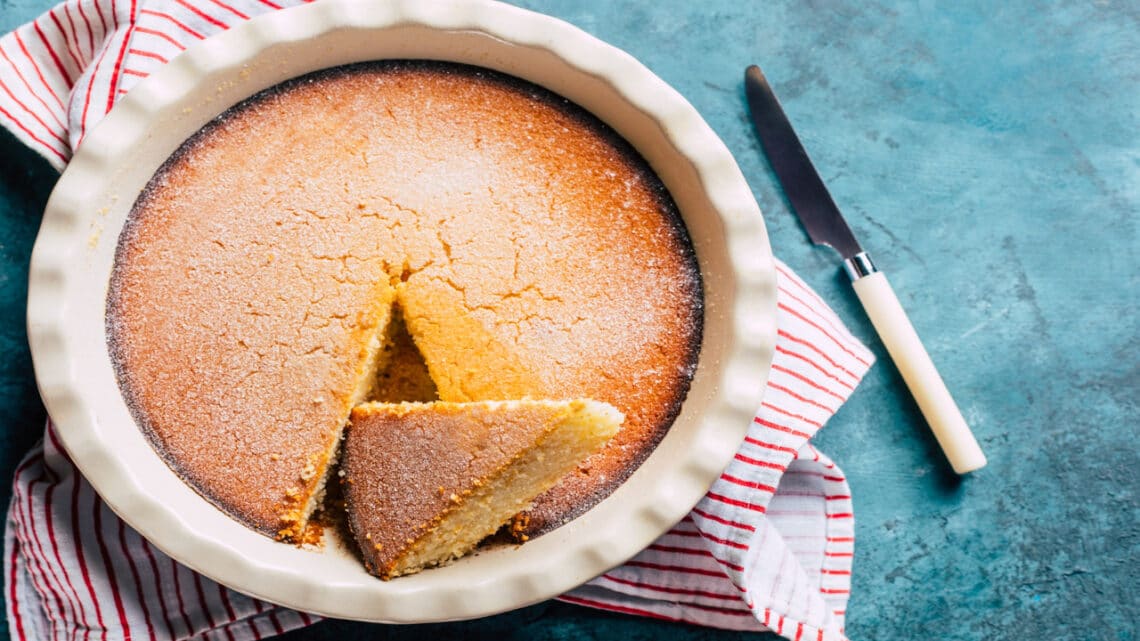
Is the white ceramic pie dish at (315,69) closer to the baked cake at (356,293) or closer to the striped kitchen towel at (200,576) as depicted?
the baked cake at (356,293)

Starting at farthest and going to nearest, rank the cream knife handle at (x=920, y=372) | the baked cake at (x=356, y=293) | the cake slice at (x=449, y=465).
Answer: the cream knife handle at (x=920, y=372) → the baked cake at (x=356, y=293) → the cake slice at (x=449, y=465)

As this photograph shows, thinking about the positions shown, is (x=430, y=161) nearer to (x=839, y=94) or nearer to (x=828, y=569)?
(x=839, y=94)

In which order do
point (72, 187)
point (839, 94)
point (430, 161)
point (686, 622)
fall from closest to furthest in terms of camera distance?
point (72, 187)
point (430, 161)
point (686, 622)
point (839, 94)

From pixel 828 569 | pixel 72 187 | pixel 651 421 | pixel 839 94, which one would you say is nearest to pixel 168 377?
pixel 72 187

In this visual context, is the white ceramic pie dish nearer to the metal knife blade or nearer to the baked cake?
the baked cake

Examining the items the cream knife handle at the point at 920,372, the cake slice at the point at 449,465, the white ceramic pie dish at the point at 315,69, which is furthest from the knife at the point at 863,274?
the cake slice at the point at 449,465

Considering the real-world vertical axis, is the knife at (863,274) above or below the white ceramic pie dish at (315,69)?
below

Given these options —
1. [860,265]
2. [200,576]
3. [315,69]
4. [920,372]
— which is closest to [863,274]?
[860,265]
